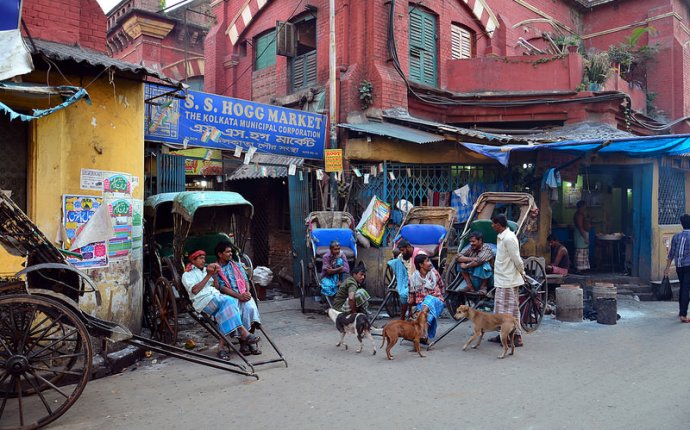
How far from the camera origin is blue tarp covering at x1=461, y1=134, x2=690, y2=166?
32.5 ft

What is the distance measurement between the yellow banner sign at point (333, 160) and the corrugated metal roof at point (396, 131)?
678 millimetres

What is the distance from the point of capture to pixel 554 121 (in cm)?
1348

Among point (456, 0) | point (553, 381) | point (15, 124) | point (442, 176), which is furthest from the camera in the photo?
point (456, 0)

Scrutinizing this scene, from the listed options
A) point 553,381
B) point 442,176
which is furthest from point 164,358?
point 442,176

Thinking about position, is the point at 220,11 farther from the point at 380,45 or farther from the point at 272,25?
the point at 380,45

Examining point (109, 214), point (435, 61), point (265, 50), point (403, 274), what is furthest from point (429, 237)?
point (265, 50)

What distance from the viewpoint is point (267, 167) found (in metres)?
11.7

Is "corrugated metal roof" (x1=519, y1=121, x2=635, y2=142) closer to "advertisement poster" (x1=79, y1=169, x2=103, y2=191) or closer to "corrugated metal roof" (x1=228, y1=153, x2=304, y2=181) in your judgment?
"corrugated metal roof" (x1=228, y1=153, x2=304, y2=181)

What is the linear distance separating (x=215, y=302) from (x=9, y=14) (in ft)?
12.7

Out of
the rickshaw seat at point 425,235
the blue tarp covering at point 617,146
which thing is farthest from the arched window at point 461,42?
the rickshaw seat at point 425,235

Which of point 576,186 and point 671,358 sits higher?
point 576,186

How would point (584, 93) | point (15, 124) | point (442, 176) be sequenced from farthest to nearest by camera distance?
point (584, 93)
point (442, 176)
point (15, 124)

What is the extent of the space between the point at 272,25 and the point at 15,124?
885 centimetres

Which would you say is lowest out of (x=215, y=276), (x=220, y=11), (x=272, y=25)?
(x=215, y=276)
